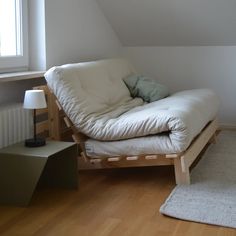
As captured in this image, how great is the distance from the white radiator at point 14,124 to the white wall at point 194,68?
7.22 feet

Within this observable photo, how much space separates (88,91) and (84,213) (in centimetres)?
103

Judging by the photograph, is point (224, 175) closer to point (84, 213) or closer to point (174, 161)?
point (174, 161)

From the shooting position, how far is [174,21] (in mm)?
4363

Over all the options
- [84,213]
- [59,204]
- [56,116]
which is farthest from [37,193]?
[56,116]

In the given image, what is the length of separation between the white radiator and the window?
0.38 metres

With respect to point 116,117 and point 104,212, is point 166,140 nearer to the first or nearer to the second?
point 116,117

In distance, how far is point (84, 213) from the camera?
240cm

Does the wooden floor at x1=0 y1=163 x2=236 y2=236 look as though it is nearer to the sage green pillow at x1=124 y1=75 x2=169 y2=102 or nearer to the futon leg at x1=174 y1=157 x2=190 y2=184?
the futon leg at x1=174 y1=157 x2=190 y2=184

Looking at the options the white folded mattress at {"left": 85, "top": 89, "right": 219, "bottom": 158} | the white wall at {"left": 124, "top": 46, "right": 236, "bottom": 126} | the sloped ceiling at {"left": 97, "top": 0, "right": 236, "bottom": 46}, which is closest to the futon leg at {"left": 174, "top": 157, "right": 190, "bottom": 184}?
the white folded mattress at {"left": 85, "top": 89, "right": 219, "bottom": 158}

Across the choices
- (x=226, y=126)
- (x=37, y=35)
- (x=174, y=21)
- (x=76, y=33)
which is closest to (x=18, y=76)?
(x=37, y=35)

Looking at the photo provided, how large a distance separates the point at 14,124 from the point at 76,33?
130 cm

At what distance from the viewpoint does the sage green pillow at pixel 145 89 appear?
3.71 m

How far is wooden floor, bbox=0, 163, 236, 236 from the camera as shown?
7.15 ft

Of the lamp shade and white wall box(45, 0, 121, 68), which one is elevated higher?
white wall box(45, 0, 121, 68)
